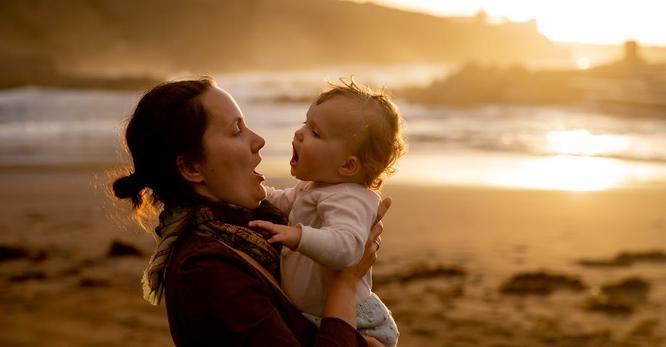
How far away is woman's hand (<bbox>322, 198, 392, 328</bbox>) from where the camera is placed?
2096 millimetres

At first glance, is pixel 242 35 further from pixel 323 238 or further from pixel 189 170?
pixel 323 238

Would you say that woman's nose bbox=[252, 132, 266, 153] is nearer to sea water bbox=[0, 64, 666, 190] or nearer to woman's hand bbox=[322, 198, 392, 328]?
woman's hand bbox=[322, 198, 392, 328]

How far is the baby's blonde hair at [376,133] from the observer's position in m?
2.35

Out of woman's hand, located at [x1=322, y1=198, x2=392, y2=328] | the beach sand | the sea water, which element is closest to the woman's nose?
woman's hand, located at [x1=322, y1=198, x2=392, y2=328]

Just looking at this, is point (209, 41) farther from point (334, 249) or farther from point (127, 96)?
point (334, 249)

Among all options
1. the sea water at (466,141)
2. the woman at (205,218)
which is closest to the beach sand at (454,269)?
the sea water at (466,141)

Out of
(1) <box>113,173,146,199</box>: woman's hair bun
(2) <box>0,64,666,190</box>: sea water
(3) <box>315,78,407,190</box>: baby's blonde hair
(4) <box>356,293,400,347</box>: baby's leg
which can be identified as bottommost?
(1) <box>113,173,146,199</box>: woman's hair bun

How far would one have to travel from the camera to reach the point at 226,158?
216 cm

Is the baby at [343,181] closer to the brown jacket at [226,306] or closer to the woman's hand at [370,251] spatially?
the woman's hand at [370,251]

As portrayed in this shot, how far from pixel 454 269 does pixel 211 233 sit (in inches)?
195

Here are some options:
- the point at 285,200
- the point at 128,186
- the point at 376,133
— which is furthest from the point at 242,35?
the point at 128,186

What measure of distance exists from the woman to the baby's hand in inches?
2.4

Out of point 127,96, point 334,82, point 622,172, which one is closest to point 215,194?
point 334,82

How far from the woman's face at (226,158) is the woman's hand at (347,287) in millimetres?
256
